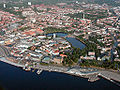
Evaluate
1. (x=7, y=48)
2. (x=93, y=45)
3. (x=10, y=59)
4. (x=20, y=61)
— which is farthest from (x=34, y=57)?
(x=93, y=45)

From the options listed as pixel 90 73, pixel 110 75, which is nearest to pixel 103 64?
pixel 110 75

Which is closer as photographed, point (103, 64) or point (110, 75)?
point (110, 75)

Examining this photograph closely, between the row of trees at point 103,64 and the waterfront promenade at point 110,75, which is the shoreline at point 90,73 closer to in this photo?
the waterfront promenade at point 110,75

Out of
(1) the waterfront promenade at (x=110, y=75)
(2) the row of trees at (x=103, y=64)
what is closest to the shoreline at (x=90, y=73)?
(1) the waterfront promenade at (x=110, y=75)

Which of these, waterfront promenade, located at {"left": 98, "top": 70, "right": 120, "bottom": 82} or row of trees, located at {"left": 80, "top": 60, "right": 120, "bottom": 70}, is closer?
waterfront promenade, located at {"left": 98, "top": 70, "right": 120, "bottom": 82}

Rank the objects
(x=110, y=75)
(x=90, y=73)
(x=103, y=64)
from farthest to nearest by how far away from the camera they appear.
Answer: (x=103, y=64) < (x=90, y=73) < (x=110, y=75)

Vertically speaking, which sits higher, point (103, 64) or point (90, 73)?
point (103, 64)

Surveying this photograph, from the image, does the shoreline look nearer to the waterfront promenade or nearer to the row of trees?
the waterfront promenade

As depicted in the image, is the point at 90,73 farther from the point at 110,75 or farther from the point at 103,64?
the point at 103,64

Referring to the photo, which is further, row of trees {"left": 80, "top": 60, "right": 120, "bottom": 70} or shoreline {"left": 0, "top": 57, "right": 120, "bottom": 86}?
row of trees {"left": 80, "top": 60, "right": 120, "bottom": 70}

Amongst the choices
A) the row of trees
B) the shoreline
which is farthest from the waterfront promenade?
the row of trees

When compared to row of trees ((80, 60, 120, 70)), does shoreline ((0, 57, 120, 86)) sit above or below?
below
